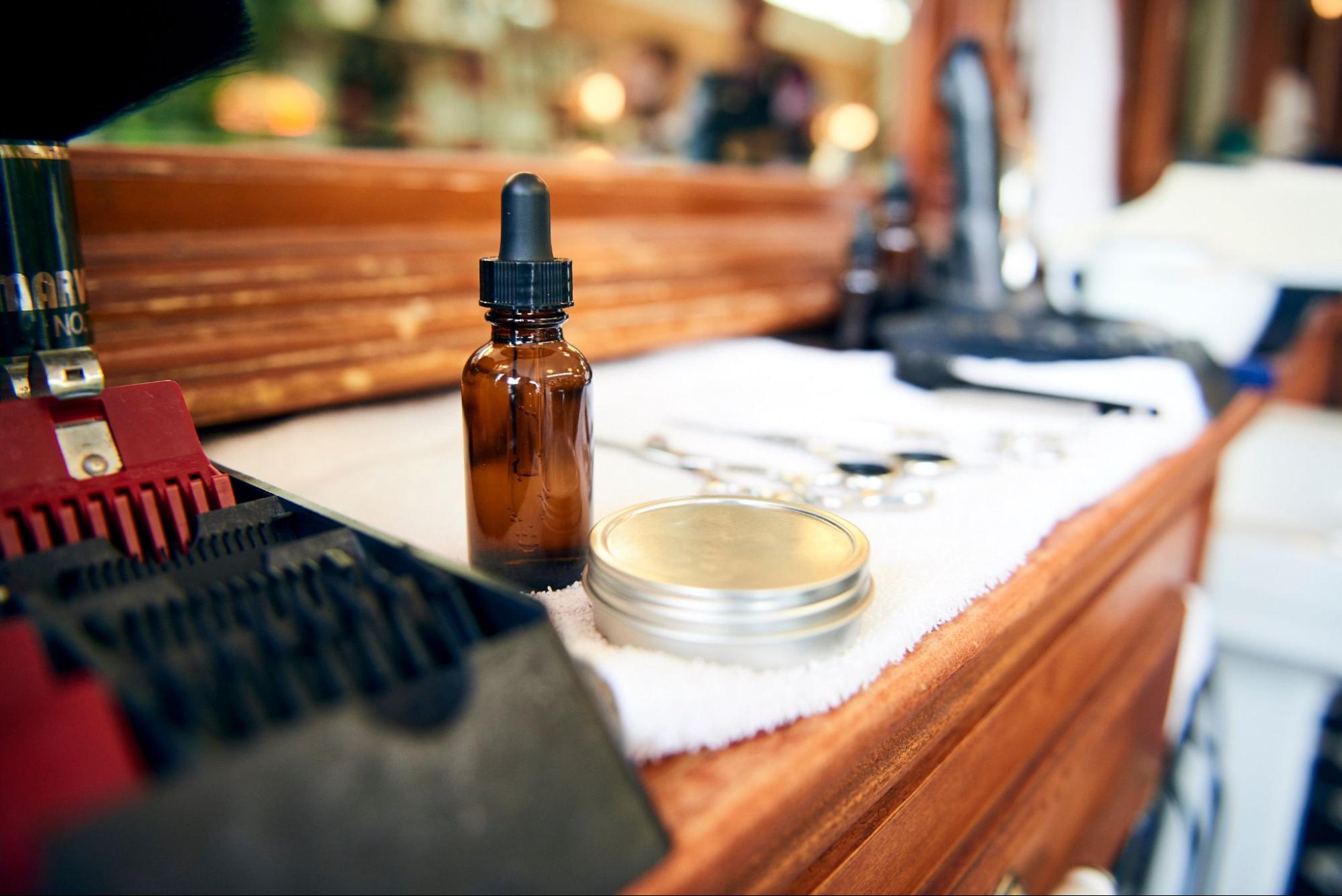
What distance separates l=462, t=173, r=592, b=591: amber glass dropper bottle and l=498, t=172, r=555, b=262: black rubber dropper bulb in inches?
0.4

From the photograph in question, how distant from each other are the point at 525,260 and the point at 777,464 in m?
0.26

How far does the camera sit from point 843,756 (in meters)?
0.25

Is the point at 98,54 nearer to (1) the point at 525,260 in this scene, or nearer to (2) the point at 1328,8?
(1) the point at 525,260

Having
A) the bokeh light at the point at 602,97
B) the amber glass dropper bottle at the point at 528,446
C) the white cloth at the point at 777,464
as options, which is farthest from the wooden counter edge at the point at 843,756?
the bokeh light at the point at 602,97

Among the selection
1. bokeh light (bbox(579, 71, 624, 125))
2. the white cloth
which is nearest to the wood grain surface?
the white cloth

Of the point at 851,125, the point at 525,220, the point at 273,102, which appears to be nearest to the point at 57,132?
the point at 525,220

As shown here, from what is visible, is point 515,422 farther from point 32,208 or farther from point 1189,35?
point 1189,35

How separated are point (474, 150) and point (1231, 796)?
1248 mm

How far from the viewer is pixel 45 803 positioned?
0.16 meters

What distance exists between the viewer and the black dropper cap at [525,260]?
0.30 metres

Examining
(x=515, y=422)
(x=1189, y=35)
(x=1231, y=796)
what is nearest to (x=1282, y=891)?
(x=1231, y=796)

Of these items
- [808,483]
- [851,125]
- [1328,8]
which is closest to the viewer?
[808,483]

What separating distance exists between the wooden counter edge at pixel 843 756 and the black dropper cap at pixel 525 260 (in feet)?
0.53

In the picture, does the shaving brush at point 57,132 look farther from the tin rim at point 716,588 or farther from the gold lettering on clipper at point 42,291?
the tin rim at point 716,588
